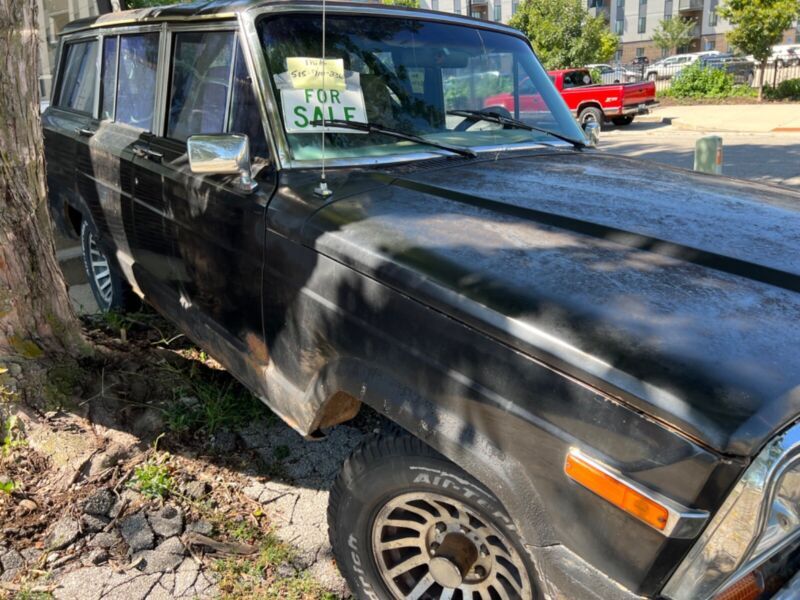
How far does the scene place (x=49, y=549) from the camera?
260 cm

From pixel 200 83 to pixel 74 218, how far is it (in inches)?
88.5

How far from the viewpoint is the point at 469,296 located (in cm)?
169

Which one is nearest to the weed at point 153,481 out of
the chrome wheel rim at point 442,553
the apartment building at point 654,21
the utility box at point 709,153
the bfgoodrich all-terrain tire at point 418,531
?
the bfgoodrich all-terrain tire at point 418,531

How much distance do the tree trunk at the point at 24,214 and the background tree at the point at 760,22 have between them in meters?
24.5

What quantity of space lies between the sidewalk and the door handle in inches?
651

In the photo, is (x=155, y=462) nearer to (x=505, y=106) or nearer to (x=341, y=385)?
(x=341, y=385)

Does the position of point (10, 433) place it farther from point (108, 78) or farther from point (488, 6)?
point (488, 6)

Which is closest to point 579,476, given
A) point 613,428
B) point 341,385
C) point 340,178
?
point 613,428

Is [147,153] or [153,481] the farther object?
[147,153]

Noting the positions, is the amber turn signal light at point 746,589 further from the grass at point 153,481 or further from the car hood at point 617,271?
the grass at point 153,481

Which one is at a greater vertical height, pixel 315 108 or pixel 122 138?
pixel 315 108

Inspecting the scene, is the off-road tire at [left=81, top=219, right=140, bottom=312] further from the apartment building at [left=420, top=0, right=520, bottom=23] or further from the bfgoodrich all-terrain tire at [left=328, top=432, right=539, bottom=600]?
the apartment building at [left=420, top=0, right=520, bottom=23]

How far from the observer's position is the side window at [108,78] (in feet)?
13.1

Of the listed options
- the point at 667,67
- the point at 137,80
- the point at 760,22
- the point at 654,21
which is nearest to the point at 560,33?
the point at 760,22
